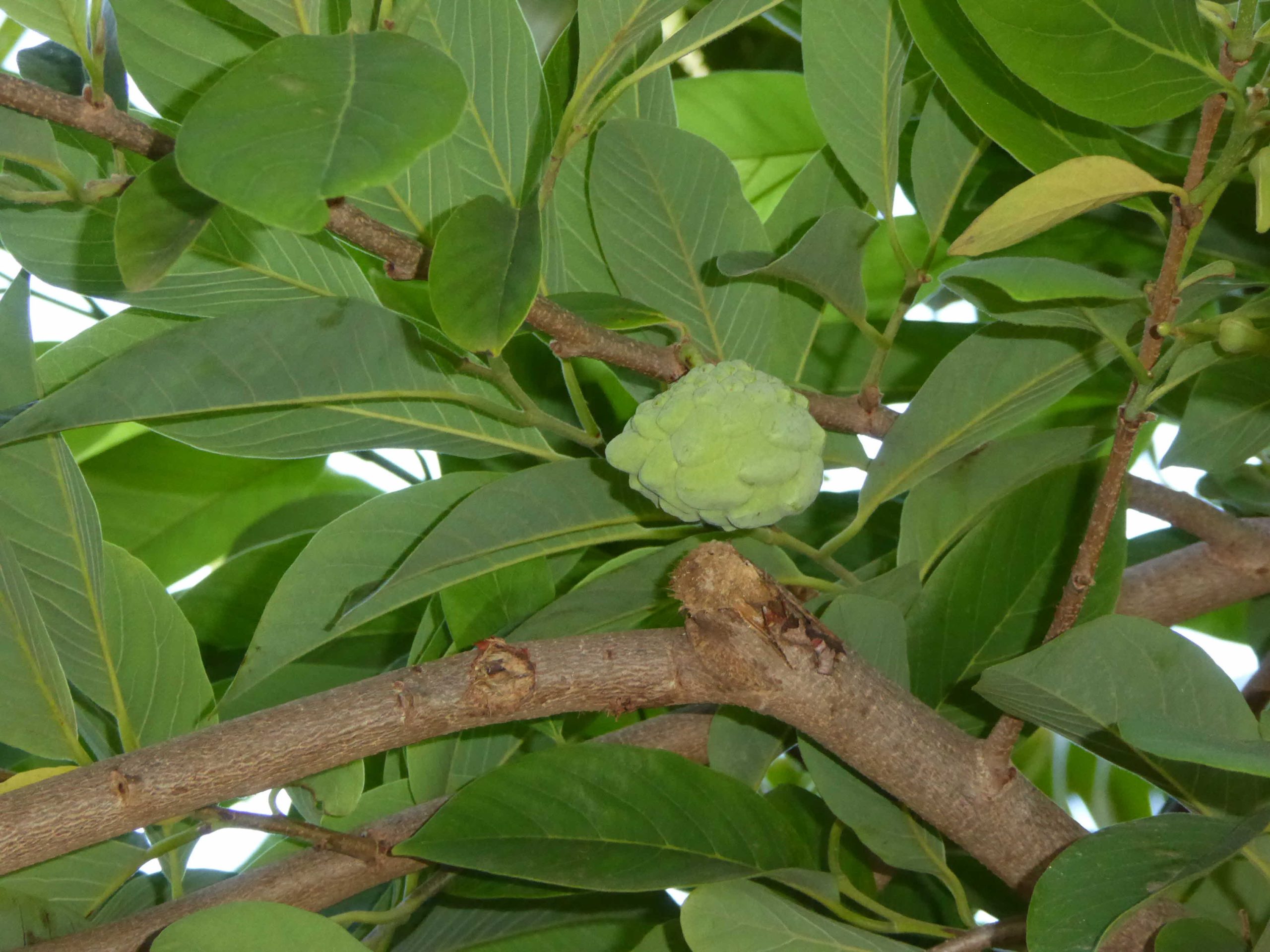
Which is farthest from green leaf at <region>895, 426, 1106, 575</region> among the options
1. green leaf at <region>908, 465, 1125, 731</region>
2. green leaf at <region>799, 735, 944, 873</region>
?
green leaf at <region>799, 735, 944, 873</region>

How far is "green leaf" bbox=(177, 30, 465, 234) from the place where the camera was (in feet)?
1.22

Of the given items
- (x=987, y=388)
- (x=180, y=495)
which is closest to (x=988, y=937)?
(x=987, y=388)

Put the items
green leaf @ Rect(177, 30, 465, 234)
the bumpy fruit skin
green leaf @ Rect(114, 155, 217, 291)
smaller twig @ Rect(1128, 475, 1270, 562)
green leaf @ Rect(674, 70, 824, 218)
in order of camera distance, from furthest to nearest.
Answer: green leaf @ Rect(674, 70, 824, 218) < smaller twig @ Rect(1128, 475, 1270, 562) < the bumpy fruit skin < green leaf @ Rect(114, 155, 217, 291) < green leaf @ Rect(177, 30, 465, 234)

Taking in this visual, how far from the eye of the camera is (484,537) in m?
0.63

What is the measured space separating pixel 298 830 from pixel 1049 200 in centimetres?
54

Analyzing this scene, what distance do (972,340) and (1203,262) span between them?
0.30 meters

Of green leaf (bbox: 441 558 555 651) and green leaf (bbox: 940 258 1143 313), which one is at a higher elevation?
green leaf (bbox: 940 258 1143 313)

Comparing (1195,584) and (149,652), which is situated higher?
(149,652)

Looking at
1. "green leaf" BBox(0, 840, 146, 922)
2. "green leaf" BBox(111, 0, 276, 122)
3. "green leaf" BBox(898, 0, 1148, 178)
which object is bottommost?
"green leaf" BBox(0, 840, 146, 922)

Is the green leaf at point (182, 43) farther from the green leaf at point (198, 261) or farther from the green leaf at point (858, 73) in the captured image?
the green leaf at point (858, 73)

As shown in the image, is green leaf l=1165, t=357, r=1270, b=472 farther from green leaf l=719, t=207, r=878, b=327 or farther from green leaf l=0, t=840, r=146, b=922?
green leaf l=0, t=840, r=146, b=922

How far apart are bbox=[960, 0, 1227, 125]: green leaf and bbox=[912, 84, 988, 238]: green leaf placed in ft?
0.68

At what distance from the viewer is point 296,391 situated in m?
0.60

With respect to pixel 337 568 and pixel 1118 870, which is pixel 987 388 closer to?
pixel 1118 870
